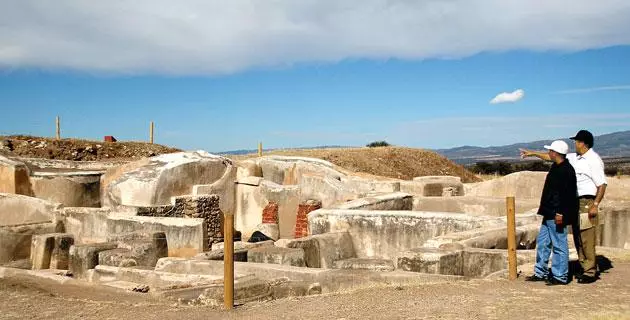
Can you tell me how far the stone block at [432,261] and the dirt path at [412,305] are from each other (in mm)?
728

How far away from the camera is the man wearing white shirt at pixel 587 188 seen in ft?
20.9

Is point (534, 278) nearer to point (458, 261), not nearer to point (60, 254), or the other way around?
point (458, 261)

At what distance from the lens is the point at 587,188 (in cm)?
649

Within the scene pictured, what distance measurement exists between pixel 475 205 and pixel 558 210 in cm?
663

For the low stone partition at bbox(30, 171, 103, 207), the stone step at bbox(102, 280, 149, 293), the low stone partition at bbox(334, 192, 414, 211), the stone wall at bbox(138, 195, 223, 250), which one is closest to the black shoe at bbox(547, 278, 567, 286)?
the stone step at bbox(102, 280, 149, 293)

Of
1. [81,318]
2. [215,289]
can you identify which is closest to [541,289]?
[215,289]

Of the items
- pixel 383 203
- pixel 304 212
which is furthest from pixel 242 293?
pixel 304 212

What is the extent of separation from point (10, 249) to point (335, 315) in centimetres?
920

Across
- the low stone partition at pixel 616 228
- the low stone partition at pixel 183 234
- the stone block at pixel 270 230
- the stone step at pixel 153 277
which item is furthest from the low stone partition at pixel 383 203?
the stone step at pixel 153 277

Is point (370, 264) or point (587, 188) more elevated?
point (587, 188)

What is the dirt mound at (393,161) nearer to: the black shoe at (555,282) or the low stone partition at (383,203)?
the low stone partition at (383,203)

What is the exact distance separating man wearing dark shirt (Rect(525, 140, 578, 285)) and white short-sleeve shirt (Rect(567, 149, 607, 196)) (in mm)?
268

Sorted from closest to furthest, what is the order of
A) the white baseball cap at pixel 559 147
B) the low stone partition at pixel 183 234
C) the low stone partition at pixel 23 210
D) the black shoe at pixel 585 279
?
the white baseball cap at pixel 559 147 < the black shoe at pixel 585 279 < the low stone partition at pixel 183 234 < the low stone partition at pixel 23 210

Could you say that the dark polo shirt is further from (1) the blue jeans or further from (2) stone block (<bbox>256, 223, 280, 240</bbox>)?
(2) stone block (<bbox>256, 223, 280, 240</bbox>)
